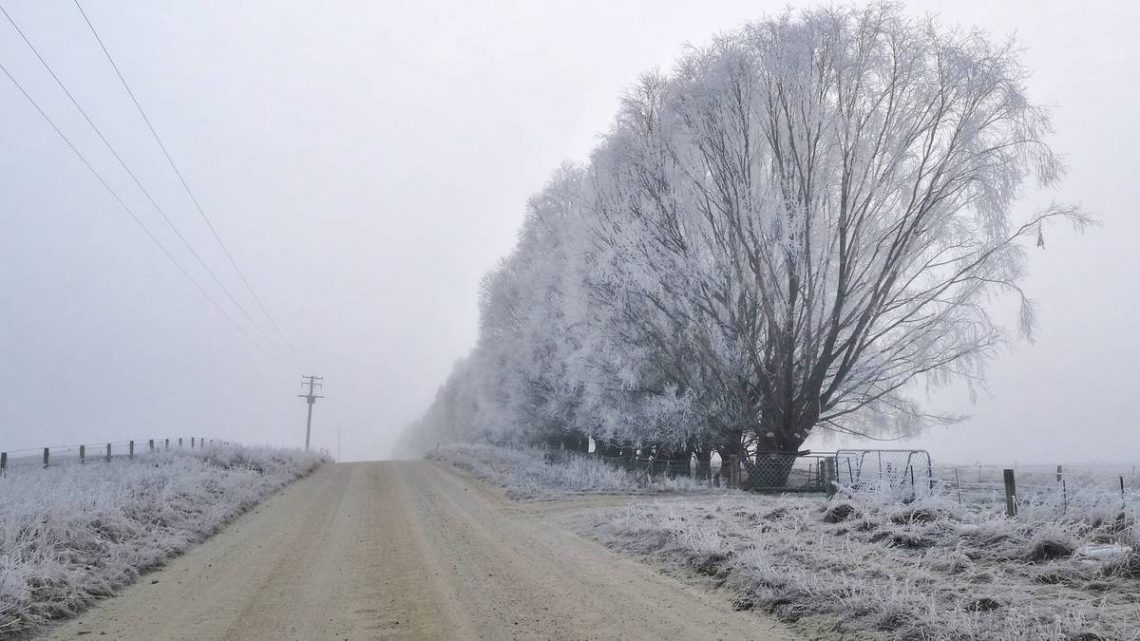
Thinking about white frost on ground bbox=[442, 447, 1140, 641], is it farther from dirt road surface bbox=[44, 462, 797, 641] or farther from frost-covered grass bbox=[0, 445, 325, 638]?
frost-covered grass bbox=[0, 445, 325, 638]

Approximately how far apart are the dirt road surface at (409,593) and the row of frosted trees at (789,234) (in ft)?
34.9

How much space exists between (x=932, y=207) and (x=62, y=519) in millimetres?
20427

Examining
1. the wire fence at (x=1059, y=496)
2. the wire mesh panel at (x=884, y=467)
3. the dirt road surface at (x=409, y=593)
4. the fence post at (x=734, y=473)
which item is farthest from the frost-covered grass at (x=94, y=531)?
the fence post at (x=734, y=473)

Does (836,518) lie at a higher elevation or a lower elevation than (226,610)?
higher

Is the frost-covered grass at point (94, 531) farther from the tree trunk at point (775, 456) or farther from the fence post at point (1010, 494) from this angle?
the tree trunk at point (775, 456)

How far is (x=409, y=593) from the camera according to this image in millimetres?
8117

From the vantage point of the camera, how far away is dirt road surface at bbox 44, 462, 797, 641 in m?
A: 6.66

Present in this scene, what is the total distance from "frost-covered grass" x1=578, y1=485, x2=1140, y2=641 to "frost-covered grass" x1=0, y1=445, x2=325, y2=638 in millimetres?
6690

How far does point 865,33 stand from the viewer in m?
20.5

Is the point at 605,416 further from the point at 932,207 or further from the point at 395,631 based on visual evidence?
the point at 395,631

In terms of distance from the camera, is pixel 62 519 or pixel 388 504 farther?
pixel 388 504

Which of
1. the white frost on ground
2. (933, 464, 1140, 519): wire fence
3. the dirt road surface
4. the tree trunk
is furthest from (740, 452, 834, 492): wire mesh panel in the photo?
the white frost on ground

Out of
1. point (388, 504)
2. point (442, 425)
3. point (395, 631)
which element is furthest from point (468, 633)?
point (442, 425)

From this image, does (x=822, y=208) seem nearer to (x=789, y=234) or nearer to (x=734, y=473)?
(x=789, y=234)
